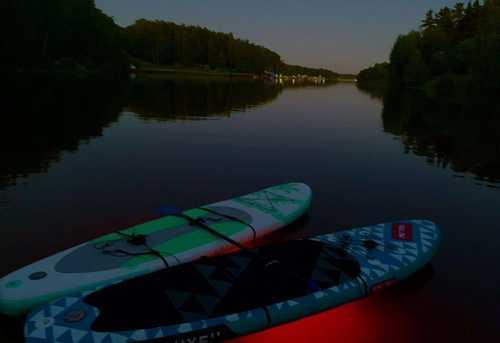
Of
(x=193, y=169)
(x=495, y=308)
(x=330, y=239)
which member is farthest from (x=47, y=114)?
(x=495, y=308)

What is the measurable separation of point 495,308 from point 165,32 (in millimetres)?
164429

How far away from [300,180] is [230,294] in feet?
34.9

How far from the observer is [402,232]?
387 inches

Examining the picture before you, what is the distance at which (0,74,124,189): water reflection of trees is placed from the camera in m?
17.3

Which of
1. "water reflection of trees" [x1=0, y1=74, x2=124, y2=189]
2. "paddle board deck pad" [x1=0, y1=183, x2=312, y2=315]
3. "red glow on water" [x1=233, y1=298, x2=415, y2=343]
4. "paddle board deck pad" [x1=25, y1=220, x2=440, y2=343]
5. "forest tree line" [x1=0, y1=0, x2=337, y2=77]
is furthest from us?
"forest tree line" [x1=0, y1=0, x2=337, y2=77]

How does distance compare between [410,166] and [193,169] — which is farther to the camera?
[410,166]

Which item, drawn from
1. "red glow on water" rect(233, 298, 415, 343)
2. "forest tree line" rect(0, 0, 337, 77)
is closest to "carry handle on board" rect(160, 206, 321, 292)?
"red glow on water" rect(233, 298, 415, 343)

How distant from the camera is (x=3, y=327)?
7.04 metres

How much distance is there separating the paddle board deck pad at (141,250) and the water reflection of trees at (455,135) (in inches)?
484

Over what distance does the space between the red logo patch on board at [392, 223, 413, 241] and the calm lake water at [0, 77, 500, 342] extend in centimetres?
101

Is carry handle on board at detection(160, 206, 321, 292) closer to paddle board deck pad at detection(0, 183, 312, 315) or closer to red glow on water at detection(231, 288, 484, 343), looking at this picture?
paddle board deck pad at detection(0, 183, 312, 315)

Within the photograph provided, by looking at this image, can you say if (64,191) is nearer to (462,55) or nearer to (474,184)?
(474,184)

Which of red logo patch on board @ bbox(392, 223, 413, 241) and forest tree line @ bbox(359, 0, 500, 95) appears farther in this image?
forest tree line @ bbox(359, 0, 500, 95)

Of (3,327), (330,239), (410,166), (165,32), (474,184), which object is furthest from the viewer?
(165,32)
